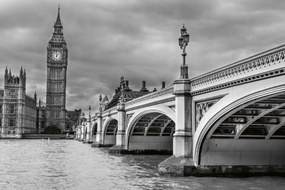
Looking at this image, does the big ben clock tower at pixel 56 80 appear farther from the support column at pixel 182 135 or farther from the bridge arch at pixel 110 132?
the support column at pixel 182 135

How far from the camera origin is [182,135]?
19766 millimetres

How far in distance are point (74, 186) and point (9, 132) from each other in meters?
98.8

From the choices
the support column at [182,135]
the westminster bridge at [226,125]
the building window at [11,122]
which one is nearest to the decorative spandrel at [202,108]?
the westminster bridge at [226,125]

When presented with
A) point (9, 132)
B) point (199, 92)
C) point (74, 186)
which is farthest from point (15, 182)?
point (9, 132)

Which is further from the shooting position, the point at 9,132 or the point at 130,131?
the point at 9,132

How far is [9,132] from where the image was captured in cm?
11106

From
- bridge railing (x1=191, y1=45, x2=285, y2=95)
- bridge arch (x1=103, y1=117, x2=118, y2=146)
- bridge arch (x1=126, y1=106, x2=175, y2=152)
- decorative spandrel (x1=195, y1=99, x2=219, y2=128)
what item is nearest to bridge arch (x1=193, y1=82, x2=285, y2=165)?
decorative spandrel (x1=195, y1=99, x2=219, y2=128)

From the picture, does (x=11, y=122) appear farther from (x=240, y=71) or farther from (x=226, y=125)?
(x=240, y=71)

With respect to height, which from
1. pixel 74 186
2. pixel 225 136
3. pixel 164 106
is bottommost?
pixel 74 186

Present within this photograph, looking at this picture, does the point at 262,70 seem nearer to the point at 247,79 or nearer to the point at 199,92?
the point at 247,79

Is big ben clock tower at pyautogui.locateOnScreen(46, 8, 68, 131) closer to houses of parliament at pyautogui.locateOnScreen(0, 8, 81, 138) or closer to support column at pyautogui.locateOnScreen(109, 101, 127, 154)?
houses of parliament at pyautogui.locateOnScreen(0, 8, 81, 138)

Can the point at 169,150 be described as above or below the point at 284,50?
below

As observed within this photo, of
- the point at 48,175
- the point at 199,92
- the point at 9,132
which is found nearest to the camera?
the point at 199,92

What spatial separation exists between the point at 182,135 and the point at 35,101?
124 m
